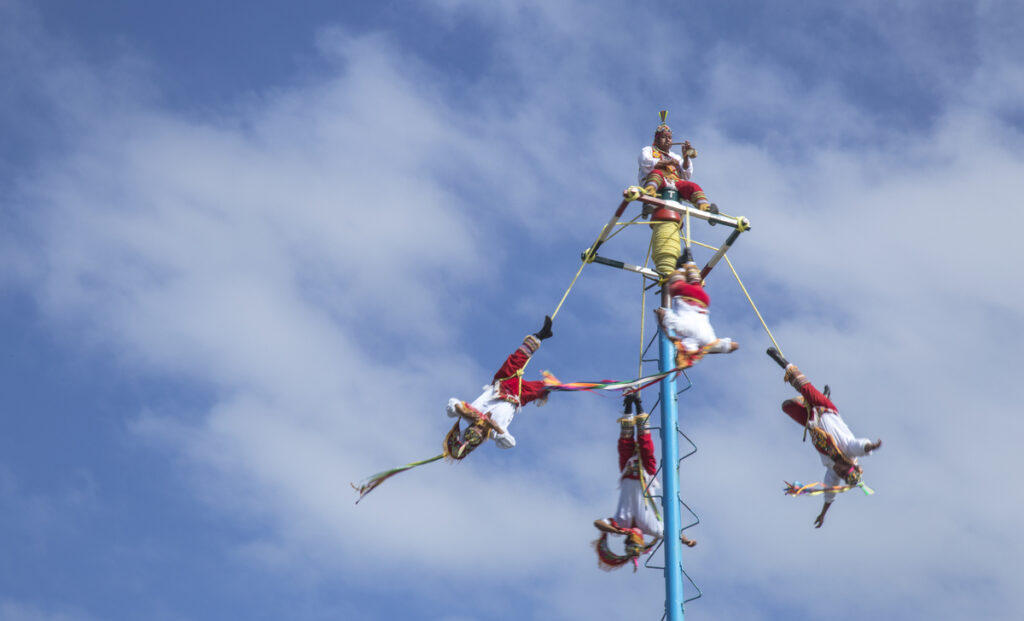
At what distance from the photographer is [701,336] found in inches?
386

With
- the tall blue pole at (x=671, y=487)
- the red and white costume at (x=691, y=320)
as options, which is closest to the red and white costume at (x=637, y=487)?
the tall blue pole at (x=671, y=487)

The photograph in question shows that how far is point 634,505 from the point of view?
10.8 m

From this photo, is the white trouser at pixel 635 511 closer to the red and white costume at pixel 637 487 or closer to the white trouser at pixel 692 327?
the red and white costume at pixel 637 487

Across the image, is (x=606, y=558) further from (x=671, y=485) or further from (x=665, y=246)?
(x=665, y=246)

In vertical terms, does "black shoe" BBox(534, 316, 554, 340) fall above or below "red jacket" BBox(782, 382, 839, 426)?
above

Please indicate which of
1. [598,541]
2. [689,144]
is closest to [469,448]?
[598,541]

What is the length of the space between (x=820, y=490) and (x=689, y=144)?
15.1 ft

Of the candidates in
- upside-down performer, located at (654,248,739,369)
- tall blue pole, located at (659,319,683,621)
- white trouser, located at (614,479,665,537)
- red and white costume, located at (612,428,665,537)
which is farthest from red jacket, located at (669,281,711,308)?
white trouser, located at (614,479,665,537)

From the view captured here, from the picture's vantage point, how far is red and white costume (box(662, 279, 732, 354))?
9.75 metres

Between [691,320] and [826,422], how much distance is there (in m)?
1.76

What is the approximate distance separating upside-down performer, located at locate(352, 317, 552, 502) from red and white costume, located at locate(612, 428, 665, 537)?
1.10 metres

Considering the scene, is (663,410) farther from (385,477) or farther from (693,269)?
(385,477)

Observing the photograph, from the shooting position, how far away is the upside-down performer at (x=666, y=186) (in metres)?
11.6

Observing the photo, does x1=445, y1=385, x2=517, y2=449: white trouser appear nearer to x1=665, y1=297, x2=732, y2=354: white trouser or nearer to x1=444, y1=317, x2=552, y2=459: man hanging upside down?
x1=444, y1=317, x2=552, y2=459: man hanging upside down
